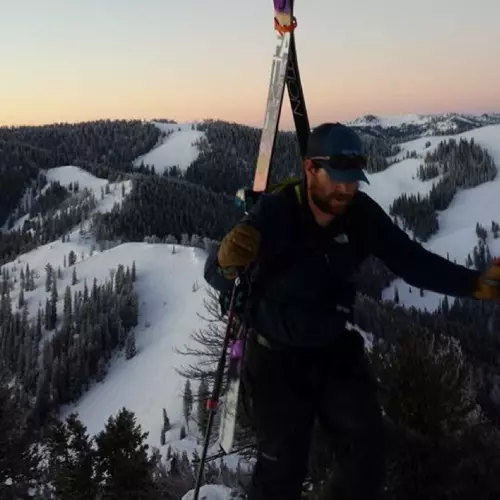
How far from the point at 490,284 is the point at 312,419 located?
5.33 ft

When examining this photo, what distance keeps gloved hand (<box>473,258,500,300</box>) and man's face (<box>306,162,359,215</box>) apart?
113 cm

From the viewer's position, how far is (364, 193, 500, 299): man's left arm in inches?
171

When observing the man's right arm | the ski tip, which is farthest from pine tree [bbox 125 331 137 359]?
the man's right arm

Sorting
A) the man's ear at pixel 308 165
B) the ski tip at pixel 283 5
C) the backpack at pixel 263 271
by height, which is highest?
the ski tip at pixel 283 5

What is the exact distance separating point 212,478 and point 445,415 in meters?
12.5

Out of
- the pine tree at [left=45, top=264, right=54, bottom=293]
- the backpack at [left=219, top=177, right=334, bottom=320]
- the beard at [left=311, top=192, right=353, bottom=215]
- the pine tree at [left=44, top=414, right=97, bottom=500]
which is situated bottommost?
the pine tree at [left=45, top=264, right=54, bottom=293]

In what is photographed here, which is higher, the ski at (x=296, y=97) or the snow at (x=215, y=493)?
the ski at (x=296, y=97)

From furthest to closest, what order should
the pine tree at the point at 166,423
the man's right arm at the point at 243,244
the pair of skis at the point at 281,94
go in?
1. the pine tree at the point at 166,423
2. the pair of skis at the point at 281,94
3. the man's right arm at the point at 243,244

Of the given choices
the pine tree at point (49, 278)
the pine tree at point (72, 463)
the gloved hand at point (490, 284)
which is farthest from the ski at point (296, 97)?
the pine tree at point (49, 278)

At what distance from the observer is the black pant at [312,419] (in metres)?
4.25

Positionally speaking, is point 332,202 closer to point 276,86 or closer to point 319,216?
point 319,216

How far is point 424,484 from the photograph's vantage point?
45.6ft

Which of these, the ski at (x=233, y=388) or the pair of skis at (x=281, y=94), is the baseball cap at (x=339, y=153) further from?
the ski at (x=233, y=388)

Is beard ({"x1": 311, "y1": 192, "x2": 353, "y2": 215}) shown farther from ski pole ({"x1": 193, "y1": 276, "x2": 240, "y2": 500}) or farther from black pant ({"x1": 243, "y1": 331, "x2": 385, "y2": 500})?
black pant ({"x1": 243, "y1": 331, "x2": 385, "y2": 500})
